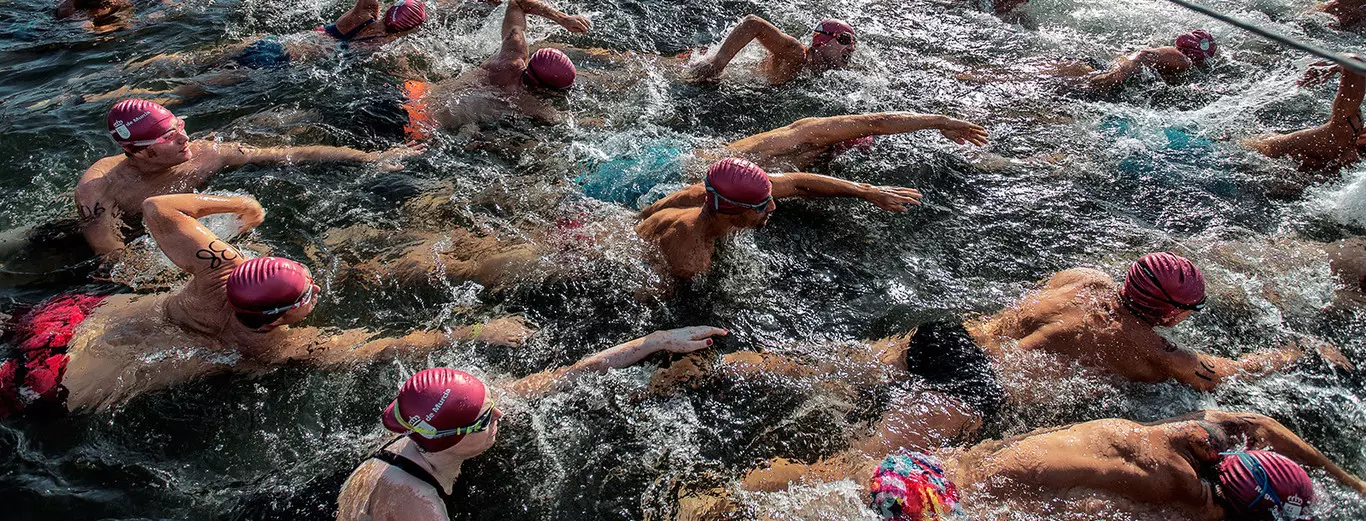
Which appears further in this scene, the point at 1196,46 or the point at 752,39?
the point at 1196,46

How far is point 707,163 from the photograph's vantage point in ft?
20.1

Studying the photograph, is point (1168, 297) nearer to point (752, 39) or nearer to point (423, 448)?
point (423, 448)

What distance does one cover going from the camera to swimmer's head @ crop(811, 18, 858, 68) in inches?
302

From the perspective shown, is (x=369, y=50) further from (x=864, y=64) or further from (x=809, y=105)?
(x=864, y=64)

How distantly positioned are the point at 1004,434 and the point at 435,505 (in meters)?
3.19

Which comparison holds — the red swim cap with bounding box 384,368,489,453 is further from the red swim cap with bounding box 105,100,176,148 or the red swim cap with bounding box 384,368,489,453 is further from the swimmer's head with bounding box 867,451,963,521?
the red swim cap with bounding box 105,100,176,148

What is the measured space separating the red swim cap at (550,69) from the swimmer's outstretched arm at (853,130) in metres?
1.90

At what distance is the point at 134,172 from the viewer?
17.3ft

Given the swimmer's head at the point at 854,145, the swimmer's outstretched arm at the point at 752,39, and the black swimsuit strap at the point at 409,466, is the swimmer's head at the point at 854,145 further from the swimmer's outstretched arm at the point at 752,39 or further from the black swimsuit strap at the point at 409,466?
the black swimsuit strap at the point at 409,466

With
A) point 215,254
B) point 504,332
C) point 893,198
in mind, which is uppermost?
point 893,198

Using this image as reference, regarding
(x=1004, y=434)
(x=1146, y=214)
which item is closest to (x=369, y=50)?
(x=1004, y=434)

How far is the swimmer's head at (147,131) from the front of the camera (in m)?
4.86

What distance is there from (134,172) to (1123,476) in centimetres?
663

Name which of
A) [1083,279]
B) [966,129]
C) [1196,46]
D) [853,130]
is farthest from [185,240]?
[1196,46]
